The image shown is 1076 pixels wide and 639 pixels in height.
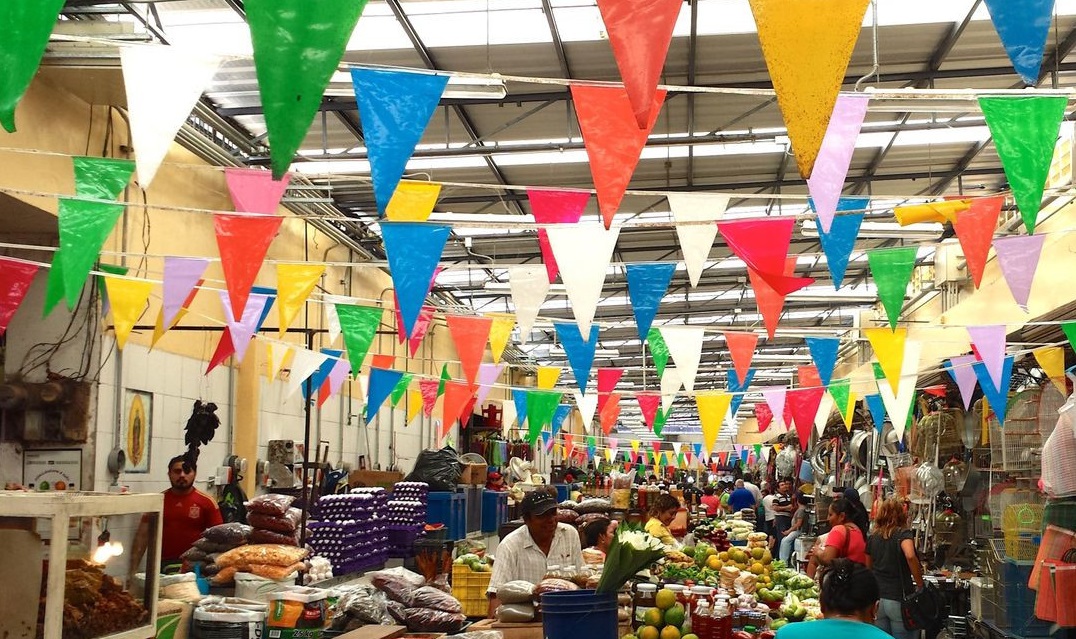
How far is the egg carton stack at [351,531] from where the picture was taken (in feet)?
26.2

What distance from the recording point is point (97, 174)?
531cm

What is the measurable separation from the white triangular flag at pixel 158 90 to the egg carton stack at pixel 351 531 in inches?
185

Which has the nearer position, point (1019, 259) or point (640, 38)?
point (640, 38)

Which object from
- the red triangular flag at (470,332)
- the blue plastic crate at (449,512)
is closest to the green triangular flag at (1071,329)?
the red triangular flag at (470,332)

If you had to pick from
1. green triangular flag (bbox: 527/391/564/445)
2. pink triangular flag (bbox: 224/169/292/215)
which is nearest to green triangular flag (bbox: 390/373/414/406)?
green triangular flag (bbox: 527/391/564/445)

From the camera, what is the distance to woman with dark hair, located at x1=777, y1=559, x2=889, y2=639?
13.2ft

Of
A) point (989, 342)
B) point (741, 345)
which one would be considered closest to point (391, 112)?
Answer: point (741, 345)

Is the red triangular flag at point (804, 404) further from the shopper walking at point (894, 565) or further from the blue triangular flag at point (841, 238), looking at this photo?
the blue triangular flag at point (841, 238)

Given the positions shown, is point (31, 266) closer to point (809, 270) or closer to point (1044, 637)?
point (1044, 637)

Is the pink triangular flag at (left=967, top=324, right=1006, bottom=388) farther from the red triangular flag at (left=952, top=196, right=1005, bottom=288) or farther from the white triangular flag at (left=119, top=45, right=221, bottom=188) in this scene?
the white triangular flag at (left=119, top=45, right=221, bottom=188)

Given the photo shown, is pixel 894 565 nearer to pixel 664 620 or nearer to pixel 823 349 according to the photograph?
pixel 823 349

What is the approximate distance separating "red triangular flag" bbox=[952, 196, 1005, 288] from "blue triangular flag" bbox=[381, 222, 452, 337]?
3.13 meters

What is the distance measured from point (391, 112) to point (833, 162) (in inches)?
78.5

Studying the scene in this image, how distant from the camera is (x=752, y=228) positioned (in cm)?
551
